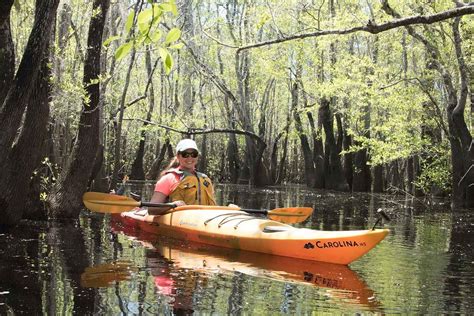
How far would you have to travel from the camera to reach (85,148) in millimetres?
9914

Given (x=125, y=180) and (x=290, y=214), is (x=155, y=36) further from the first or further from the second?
(x=125, y=180)

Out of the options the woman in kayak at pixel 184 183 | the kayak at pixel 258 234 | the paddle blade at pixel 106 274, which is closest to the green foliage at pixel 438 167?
the woman in kayak at pixel 184 183

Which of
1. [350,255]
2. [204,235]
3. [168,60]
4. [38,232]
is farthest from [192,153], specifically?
[168,60]

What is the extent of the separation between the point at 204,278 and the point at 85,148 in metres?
4.66

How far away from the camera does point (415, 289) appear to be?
18.9ft

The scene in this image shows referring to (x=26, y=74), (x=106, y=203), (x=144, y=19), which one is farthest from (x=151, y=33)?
(x=106, y=203)

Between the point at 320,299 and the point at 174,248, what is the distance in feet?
10.6

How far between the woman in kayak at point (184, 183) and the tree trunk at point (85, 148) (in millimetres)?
1540

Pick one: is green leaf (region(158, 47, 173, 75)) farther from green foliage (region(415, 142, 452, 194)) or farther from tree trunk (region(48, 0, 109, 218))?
green foliage (region(415, 142, 452, 194))

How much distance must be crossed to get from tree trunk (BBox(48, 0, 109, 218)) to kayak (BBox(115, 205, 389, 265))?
1.30 m

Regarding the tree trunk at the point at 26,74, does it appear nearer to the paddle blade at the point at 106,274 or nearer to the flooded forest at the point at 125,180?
the flooded forest at the point at 125,180

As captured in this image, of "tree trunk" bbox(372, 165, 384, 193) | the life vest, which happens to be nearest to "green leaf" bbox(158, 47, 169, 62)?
the life vest

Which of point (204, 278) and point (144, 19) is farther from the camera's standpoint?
point (204, 278)

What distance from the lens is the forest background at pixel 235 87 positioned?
24.1 feet
